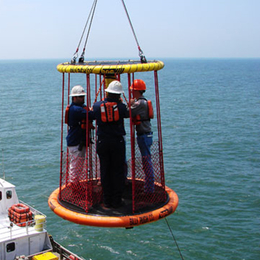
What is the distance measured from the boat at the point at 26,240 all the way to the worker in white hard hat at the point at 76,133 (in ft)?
40.0

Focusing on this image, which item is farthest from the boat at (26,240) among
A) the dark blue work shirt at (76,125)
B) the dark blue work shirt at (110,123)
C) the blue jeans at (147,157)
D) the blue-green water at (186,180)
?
the dark blue work shirt at (110,123)

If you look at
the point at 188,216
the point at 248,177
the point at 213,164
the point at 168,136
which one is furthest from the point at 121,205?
the point at 168,136

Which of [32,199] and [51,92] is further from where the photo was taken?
[51,92]

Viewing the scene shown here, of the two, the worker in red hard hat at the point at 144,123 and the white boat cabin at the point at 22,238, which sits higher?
the worker in red hard hat at the point at 144,123

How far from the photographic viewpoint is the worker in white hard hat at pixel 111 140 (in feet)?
29.3

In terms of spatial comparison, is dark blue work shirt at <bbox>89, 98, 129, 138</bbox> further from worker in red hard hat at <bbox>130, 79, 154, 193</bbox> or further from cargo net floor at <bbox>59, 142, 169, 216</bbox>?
cargo net floor at <bbox>59, 142, 169, 216</bbox>

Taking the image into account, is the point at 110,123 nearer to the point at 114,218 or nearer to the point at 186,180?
the point at 114,218

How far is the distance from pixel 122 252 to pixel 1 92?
7587cm

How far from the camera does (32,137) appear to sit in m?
50.3

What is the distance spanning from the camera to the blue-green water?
25.6 meters

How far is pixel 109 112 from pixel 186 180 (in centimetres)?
2711

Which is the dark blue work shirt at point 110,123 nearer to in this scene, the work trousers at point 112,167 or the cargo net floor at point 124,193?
the work trousers at point 112,167

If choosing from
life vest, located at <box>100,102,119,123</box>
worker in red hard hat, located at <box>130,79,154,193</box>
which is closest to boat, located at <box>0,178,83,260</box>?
worker in red hard hat, located at <box>130,79,154,193</box>

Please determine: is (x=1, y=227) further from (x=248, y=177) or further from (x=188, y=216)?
(x=248, y=177)
